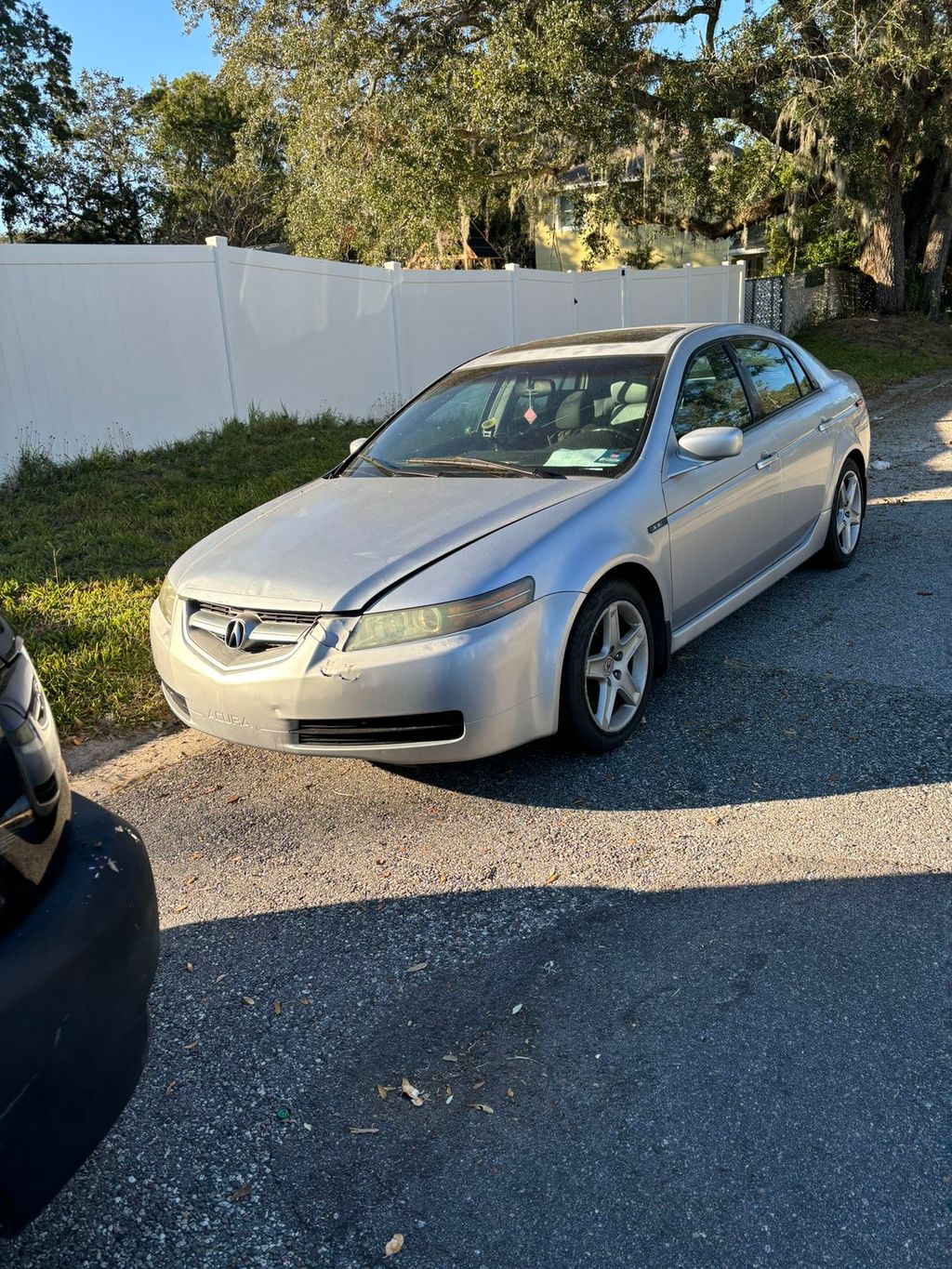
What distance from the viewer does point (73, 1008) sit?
166cm

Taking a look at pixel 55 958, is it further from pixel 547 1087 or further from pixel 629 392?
pixel 629 392

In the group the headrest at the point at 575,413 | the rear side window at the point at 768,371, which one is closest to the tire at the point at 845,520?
the rear side window at the point at 768,371

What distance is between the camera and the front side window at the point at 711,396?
4.70 metres

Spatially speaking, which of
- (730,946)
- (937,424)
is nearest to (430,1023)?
(730,946)

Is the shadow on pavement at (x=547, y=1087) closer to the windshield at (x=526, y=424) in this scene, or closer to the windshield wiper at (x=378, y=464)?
the windshield at (x=526, y=424)

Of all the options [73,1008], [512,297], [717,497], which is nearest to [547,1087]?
[73,1008]

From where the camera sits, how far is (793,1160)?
6.98ft

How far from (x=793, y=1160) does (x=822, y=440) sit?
443 centimetres

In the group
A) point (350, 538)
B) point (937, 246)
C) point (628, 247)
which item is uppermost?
point (628, 247)

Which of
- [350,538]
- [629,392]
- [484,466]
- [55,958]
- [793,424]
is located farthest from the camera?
[793,424]

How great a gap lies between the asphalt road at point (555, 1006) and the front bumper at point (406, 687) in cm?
35

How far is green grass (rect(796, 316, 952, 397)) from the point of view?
1859cm

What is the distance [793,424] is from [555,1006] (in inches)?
150

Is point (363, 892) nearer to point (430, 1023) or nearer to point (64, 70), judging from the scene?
point (430, 1023)
